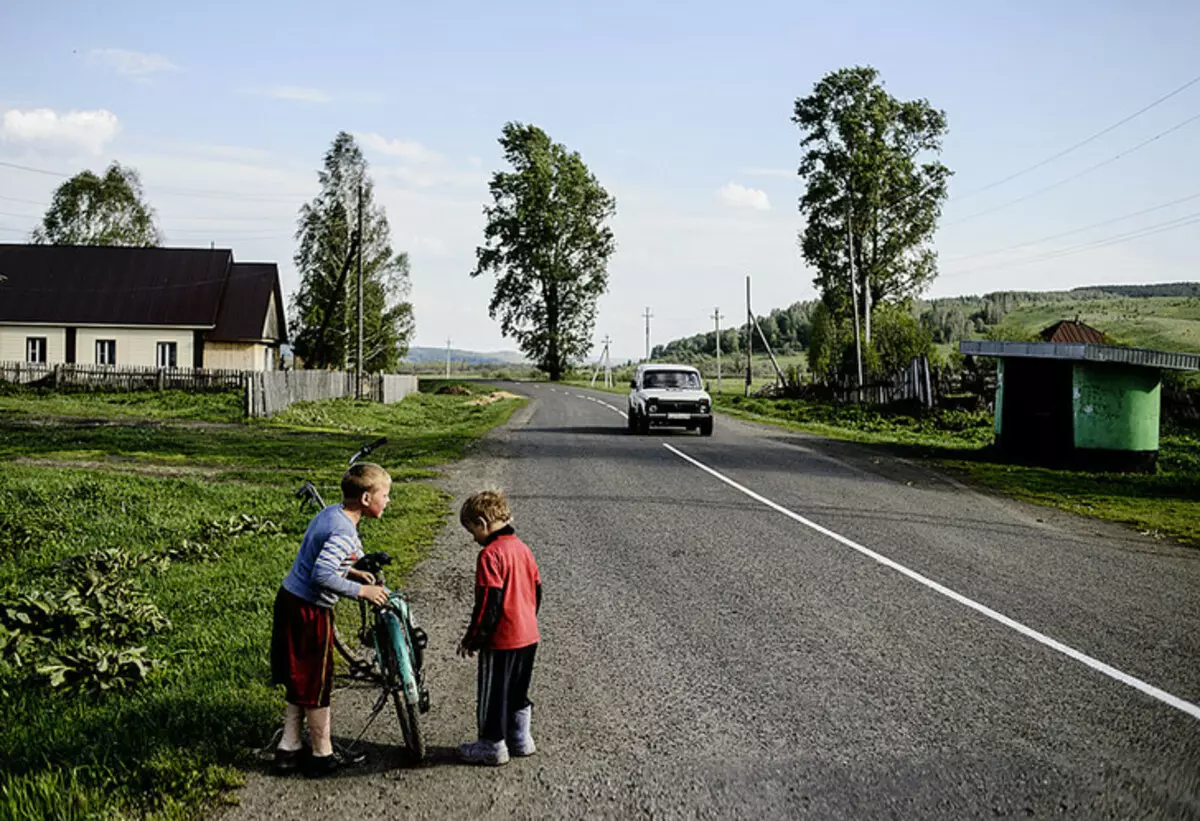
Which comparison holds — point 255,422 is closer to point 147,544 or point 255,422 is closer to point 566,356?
point 147,544

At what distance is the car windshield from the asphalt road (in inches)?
644

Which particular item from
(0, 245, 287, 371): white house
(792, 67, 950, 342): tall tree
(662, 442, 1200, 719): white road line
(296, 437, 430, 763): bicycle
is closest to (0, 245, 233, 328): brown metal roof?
(0, 245, 287, 371): white house

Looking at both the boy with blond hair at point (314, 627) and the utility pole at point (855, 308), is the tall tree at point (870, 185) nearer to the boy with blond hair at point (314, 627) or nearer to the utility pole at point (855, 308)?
the utility pole at point (855, 308)

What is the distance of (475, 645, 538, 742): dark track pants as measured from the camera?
5555 mm

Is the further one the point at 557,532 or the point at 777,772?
the point at 557,532

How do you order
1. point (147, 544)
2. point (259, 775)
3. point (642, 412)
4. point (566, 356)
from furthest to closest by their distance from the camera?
point (566, 356), point (642, 412), point (147, 544), point (259, 775)

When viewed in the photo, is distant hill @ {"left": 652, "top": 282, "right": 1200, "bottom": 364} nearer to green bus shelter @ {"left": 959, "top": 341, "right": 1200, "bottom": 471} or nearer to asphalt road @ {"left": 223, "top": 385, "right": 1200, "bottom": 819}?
green bus shelter @ {"left": 959, "top": 341, "right": 1200, "bottom": 471}

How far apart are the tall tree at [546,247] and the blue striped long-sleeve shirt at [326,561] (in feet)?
258

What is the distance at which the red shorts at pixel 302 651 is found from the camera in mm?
5375

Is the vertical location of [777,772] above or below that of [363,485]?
below

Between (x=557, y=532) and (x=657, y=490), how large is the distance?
175 inches

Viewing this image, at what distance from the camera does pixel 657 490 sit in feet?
57.4

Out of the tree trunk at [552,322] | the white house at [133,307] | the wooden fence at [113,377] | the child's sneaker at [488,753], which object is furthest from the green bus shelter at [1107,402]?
the tree trunk at [552,322]

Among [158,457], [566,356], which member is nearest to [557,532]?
[158,457]
